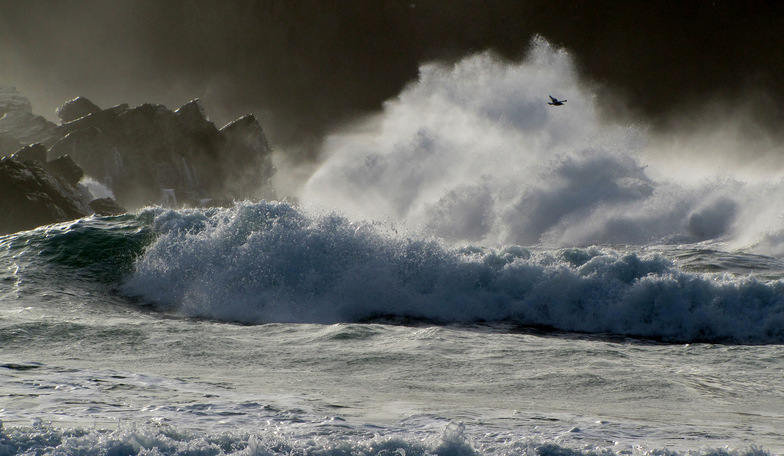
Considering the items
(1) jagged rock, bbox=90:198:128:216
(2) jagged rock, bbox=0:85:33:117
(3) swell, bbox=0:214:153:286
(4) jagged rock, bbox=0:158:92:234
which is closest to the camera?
(3) swell, bbox=0:214:153:286

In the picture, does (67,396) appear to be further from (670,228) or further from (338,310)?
(670,228)

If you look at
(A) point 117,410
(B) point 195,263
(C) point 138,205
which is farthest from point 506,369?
(C) point 138,205

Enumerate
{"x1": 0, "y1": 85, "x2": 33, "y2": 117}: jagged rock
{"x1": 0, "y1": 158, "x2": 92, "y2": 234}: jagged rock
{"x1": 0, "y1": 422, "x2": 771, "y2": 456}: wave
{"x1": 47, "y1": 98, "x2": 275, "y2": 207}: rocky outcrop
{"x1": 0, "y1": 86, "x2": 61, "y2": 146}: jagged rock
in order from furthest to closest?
{"x1": 0, "y1": 85, "x2": 33, "y2": 117}: jagged rock < {"x1": 0, "y1": 86, "x2": 61, "y2": 146}: jagged rock < {"x1": 47, "y1": 98, "x2": 275, "y2": 207}: rocky outcrop < {"x1": 0, "y1": 158, "x2": 92, "y2": 234}: jagged rock < {"x1": 0, "y1": 422, "x2": 771, "y2": 456}: wave

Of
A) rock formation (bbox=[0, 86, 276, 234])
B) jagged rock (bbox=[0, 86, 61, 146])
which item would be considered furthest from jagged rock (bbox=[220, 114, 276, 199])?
jagged rock (bbox=[0, 86, 61, 146])

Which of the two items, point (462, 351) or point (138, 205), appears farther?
point (138, 205)

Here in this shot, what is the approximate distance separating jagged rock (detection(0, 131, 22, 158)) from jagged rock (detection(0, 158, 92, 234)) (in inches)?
1213

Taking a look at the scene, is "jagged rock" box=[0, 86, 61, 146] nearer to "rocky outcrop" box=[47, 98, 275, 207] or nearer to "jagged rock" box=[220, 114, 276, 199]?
"rocky outcrop" box=[47, 98, 275, 207]

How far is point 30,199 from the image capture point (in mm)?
34750

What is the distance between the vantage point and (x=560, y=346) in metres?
8.34

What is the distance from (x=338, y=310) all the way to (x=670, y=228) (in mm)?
21530

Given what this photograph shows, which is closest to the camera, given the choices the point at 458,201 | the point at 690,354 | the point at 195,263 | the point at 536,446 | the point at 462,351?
the point at 536,446

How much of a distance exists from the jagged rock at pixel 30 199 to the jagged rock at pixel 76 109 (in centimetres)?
3820

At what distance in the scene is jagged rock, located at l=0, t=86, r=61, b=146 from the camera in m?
70.6

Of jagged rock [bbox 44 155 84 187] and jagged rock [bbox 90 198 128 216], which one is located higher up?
jagged rock [bbox 44 155 84 187]
